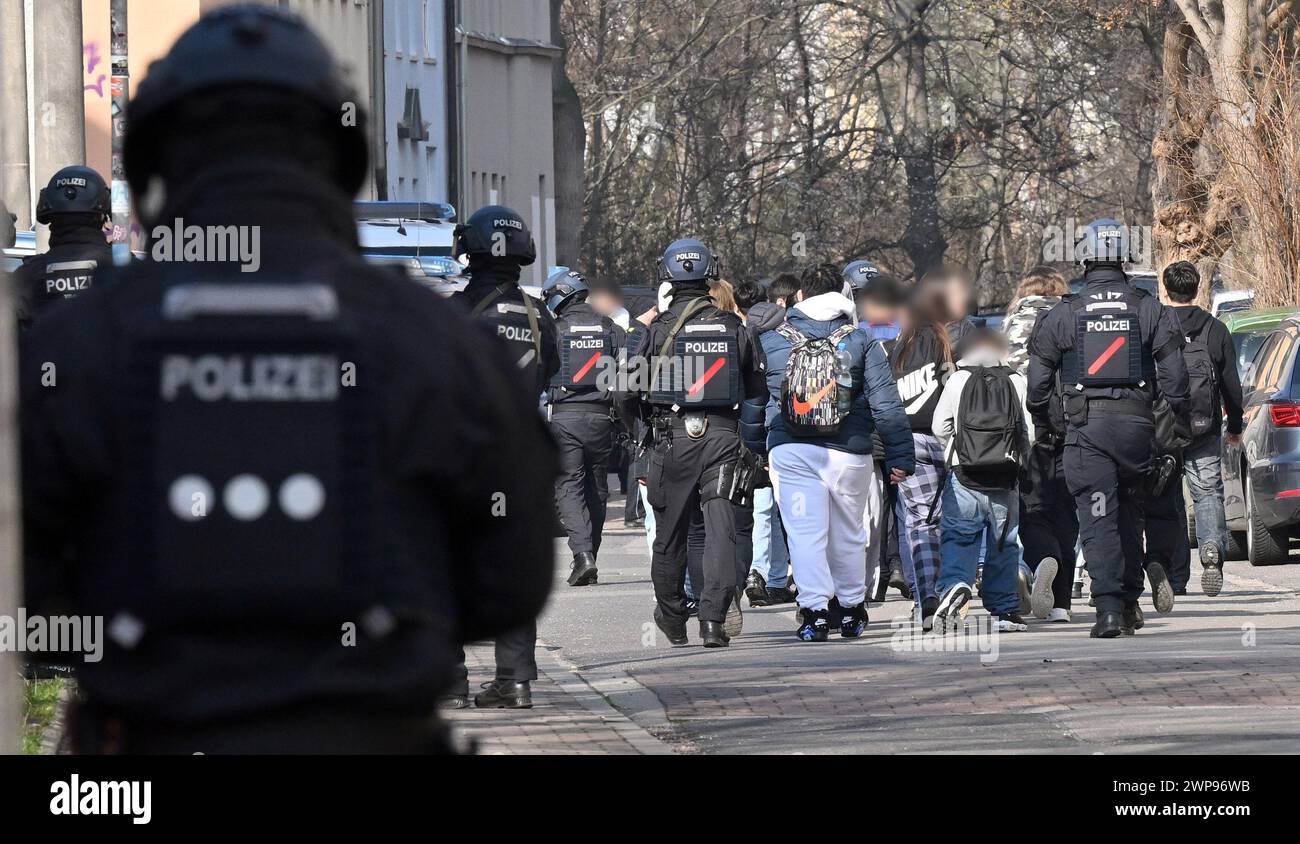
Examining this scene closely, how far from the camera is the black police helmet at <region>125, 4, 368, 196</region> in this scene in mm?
3277

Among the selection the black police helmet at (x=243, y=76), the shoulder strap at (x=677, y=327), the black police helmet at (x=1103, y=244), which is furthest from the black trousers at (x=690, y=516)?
the black police helmet at (x=243, y=76)

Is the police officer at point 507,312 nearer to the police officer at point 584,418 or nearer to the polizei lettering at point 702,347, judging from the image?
the polizei lettering at point 702,347

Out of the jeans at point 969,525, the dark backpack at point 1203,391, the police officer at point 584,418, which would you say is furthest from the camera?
the police officer at point 584,418

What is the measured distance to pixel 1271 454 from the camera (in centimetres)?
1712

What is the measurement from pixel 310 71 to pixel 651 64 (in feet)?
146

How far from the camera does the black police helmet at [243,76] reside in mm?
3277

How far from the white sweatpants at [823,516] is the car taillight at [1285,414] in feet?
17.2

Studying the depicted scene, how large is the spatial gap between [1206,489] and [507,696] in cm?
679

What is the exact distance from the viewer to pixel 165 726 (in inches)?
123

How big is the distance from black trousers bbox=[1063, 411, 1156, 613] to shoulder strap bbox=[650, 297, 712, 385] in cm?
196

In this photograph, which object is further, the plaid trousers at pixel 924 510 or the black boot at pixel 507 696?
the plaid trousers at pixel 924 510

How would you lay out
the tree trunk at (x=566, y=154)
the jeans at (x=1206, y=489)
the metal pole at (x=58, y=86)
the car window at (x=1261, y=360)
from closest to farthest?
1. the jeans at (x=1206, y=489)
2. the metal pole at (x=58, y=86)
3. the car window at (x=1261, y=360)
4. the tree trunk at (x=566, y=154)

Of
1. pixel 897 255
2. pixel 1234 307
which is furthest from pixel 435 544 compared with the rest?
pixel 897 255

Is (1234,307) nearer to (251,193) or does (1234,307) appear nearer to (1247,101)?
(1247,101)
